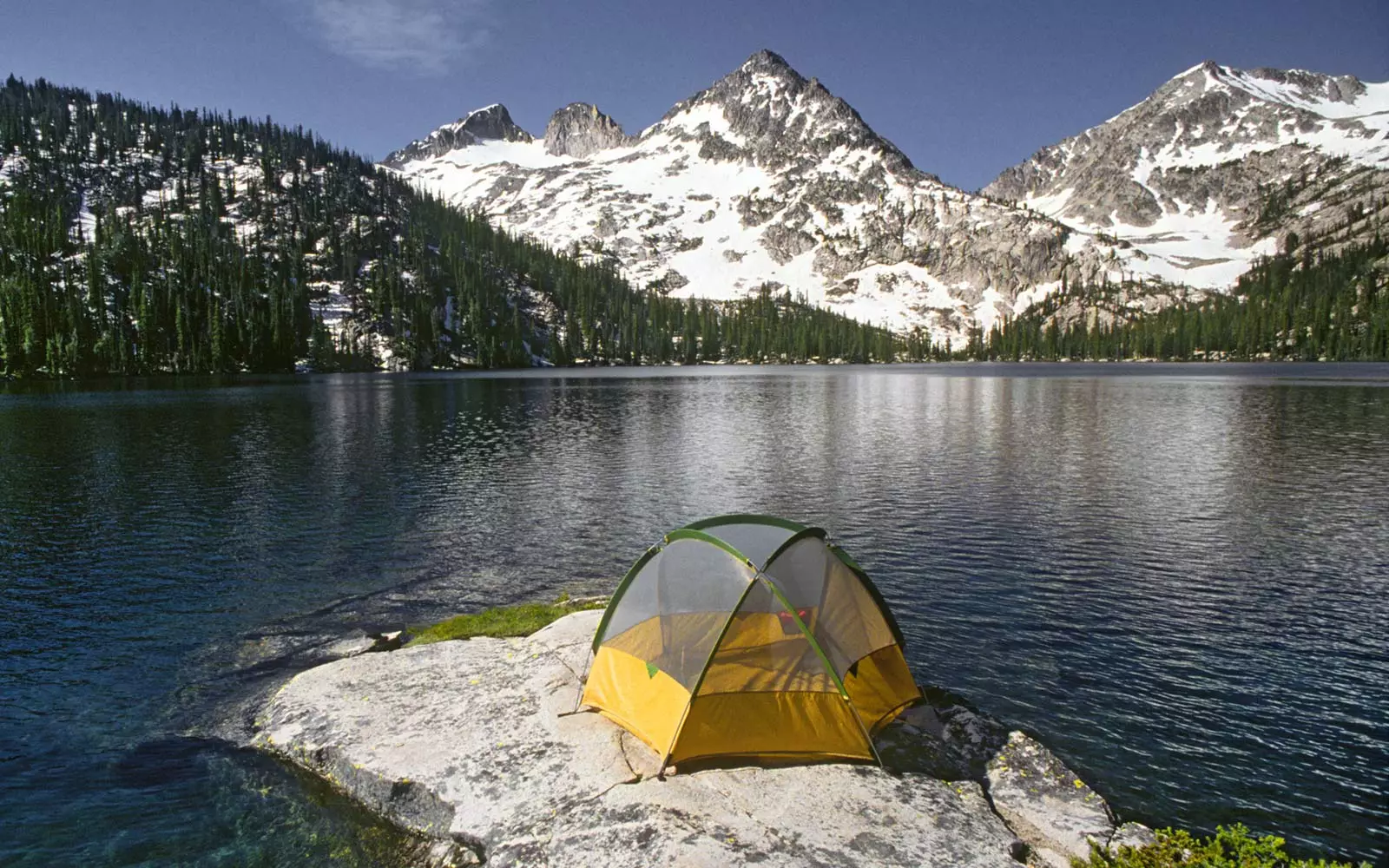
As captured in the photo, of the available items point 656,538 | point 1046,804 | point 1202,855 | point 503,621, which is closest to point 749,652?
point 1046,804

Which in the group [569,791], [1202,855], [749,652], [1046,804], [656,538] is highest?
[749,652]

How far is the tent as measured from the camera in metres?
12.0

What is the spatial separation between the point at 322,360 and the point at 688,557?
203m

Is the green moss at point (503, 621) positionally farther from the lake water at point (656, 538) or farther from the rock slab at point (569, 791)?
the rock slab at point (569, 791)

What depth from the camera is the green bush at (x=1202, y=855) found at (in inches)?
371

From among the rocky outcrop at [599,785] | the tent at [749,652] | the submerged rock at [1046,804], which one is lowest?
the submerged rock at [1046,804]

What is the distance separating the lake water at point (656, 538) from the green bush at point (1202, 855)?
1.18 metres

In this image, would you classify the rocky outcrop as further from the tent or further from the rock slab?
the tent

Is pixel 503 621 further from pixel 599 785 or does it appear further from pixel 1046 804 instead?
pixel 1046 804

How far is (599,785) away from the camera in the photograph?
1120 cm

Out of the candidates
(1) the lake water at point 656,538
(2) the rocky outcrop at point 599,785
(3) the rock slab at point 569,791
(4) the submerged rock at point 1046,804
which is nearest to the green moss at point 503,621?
(1) the lake water at point 656,538

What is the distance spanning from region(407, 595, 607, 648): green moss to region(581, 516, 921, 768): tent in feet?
16.2

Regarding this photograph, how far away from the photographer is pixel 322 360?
191 m

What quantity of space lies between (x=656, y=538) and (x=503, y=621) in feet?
34.3
